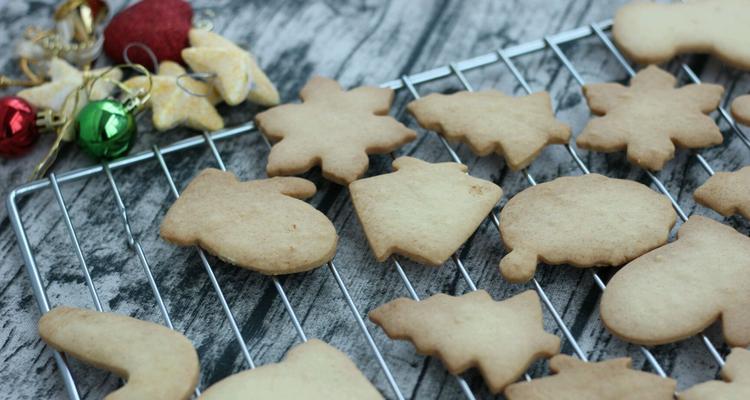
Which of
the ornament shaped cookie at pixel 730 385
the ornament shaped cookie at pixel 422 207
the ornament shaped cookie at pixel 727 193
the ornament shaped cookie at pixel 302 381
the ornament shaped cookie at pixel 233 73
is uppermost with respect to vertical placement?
the ornament shaped cookie at pixel 727 193

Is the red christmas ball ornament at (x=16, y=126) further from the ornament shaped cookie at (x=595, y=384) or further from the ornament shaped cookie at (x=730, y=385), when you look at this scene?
the ornament shaped cookie at (x=730, y=385)

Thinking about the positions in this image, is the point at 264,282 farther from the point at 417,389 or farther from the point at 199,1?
the point at 199,1

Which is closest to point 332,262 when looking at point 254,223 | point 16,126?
point 254,223

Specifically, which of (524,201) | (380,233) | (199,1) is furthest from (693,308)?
(199,1)

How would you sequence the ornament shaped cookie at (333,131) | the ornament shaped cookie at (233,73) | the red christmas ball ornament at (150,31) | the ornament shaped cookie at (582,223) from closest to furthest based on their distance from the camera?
the ornament shaped cookie at (582,223) → the ornament shaped cookie at (333,131) → the ornament shaped cookie at (233,73) → the red christmas ball ornament at (150,31)

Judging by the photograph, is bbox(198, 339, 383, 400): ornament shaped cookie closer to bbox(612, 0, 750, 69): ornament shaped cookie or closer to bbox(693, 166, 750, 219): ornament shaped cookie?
bbox(693, 166, 750, 219): ornament shaped cookie

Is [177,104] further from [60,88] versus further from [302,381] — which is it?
[302,381]

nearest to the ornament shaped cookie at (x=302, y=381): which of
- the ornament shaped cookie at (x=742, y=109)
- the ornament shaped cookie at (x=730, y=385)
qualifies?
the ornament shaped cookie at (x=730, y=385)

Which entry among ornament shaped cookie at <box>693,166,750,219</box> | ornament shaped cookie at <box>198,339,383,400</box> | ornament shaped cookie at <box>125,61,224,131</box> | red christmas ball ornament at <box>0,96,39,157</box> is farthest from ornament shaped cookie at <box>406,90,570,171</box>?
red christmas ball ornament at <box>0,96,39,157</box>
